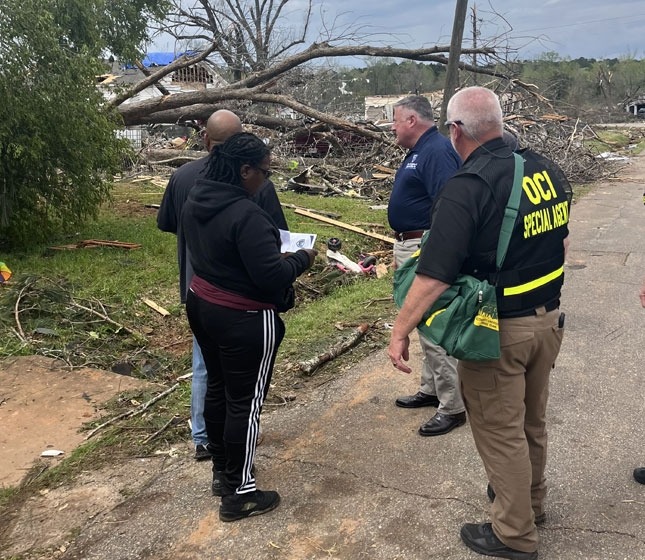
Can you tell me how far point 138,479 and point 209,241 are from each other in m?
1.69

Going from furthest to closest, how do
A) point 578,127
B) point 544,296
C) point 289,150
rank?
point 578,127
point 289,150
point 544,296

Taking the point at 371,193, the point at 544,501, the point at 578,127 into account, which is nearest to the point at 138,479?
the point at 544,501

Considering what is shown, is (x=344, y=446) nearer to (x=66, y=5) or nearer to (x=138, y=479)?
(x=138, y=479)

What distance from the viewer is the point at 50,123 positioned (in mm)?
7984

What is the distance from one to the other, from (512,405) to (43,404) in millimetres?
3738

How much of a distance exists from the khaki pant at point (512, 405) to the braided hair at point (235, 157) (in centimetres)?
137

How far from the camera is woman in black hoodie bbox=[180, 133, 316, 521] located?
2914 millimetres

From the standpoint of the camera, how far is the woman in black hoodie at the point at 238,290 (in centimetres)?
291

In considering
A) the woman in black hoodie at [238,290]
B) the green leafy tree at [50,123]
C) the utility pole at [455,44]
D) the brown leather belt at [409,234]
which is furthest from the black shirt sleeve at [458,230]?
the utility pole at [455,44]

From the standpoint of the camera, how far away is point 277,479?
3.61 meters

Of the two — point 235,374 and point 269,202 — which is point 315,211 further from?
point 235,374

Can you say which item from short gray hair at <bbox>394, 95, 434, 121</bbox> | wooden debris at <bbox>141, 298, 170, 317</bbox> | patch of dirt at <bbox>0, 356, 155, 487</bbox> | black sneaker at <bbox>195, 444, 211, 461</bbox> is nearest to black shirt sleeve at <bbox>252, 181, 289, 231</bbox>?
short gray hair at <bbox>394, 95, 434, 121</bbox>

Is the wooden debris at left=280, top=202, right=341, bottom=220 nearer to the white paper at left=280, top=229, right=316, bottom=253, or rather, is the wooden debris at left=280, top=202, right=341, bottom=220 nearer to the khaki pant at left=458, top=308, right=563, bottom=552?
the white paper at left=280, top=229, right=316, bottom=253

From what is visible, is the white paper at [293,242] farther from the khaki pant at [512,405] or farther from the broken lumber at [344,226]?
the broken lumber at [344,226]
